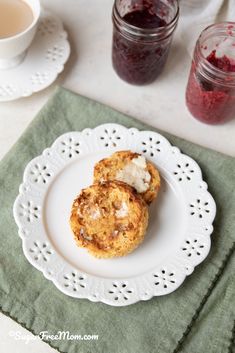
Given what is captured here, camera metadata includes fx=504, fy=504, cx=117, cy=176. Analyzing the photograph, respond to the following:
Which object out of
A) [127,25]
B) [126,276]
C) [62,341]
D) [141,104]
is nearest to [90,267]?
[126,276]

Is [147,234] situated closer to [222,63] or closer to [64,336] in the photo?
[64,336]

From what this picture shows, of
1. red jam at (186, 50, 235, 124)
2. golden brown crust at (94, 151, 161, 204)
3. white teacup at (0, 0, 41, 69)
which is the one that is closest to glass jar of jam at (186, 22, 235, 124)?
red jam at (186, 50, 235, 124)

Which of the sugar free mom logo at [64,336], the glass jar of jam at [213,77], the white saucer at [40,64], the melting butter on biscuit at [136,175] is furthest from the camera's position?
the white saucer at [40,64]

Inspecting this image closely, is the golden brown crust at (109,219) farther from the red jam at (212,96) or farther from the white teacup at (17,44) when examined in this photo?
the white teacup at (17,44)

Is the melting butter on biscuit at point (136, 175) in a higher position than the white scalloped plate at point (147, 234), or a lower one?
higher

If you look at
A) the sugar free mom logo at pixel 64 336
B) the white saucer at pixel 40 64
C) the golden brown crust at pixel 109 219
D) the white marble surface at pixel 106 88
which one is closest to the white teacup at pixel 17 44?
the white saucer at pixel 40 64
